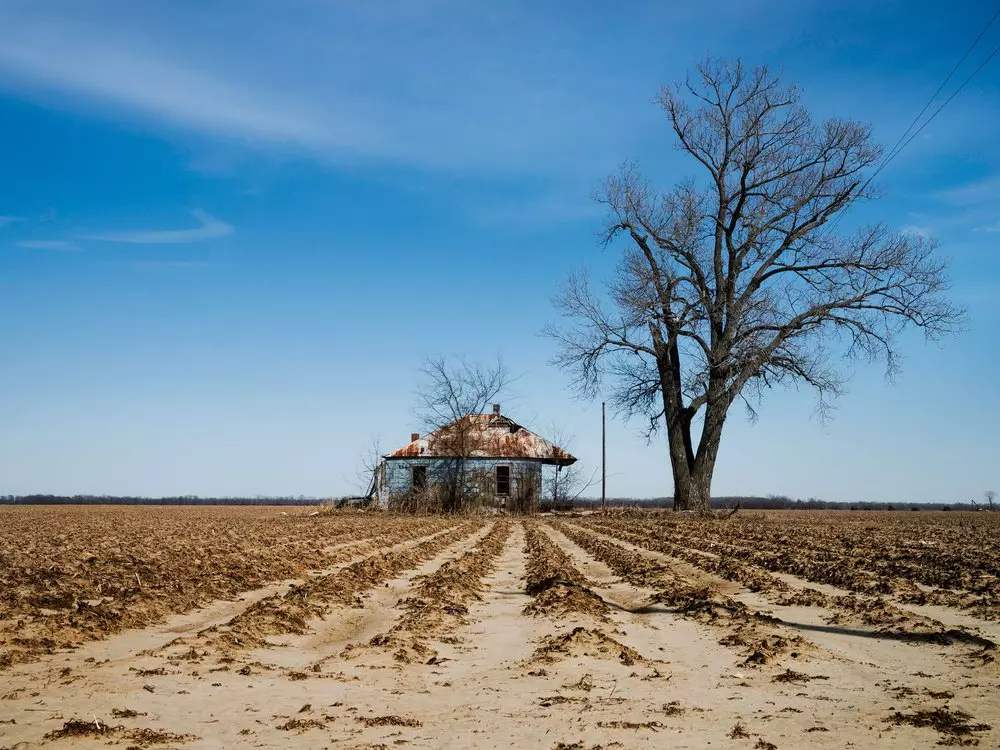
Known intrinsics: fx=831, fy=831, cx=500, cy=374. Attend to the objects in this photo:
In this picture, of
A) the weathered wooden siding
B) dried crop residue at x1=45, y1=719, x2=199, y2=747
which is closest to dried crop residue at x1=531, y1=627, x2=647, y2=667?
dried crop residue at x1=45, y1=719, x2=199, y2=747

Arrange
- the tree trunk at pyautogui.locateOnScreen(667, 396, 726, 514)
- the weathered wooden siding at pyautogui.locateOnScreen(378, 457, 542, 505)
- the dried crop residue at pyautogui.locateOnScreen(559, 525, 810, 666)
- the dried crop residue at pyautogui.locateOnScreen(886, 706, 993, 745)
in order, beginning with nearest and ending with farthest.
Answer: the dried crop residue at pyautogui.locateOnScreen(886, 706, 993, 745), the dried crop residue at pyautogui.locateOnScreen(559, 525, 810, 666), the tree trunk at pyautogui.locateOnScreen(667, 396, 726, 514), the weathered wooden siding at pyautogui.locateOnScreen(378, 457, 542, 505)

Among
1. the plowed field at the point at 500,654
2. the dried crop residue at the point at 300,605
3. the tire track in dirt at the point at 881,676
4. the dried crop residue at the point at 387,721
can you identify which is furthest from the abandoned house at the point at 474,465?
the dried crop residue at the point at 387,721

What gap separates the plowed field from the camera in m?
→ 4.64

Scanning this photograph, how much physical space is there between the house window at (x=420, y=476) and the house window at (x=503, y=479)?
3.89 m

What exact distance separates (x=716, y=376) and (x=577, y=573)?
66.6 ft

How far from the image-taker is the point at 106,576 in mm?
10844

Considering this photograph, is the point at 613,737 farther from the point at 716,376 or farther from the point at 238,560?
the point at 716,376

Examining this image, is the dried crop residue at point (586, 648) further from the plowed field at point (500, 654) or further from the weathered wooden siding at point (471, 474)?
the weathered wooden siding at point (471, 474)

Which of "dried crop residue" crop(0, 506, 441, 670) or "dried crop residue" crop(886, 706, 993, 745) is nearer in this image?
"dried crop residue" crop(886, 706, 993, 745)

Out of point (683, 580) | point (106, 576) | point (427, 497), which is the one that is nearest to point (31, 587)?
point (106, 576)

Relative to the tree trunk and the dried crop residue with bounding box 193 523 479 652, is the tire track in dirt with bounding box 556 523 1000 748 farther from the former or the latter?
the tree trunk

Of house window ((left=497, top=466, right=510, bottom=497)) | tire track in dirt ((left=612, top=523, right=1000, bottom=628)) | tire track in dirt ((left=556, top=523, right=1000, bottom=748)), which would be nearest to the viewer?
tire track in dirt ((left=556, top=523, right=1000, bottom=748))

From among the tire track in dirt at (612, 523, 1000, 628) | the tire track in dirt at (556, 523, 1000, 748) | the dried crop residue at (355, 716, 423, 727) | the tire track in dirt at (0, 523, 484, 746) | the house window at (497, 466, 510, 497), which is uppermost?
the house window at (497, 466, 510, 497)

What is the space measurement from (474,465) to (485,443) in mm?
1616
